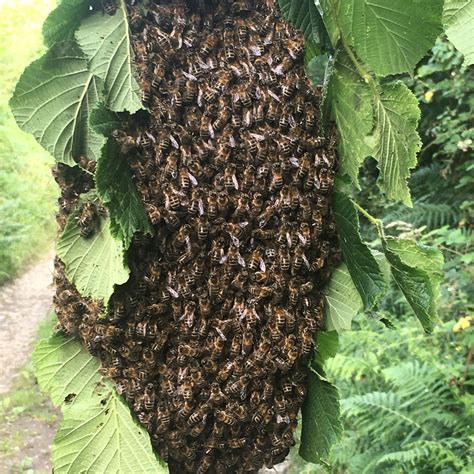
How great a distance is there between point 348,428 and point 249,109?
519 centimetres

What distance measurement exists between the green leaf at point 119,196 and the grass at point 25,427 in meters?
6.05

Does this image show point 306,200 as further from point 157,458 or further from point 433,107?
point 433,107

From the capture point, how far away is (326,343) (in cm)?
170

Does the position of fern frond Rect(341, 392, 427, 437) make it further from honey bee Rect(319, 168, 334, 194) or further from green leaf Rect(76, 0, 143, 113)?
green leaf Rect(76, 0, 143, 113)

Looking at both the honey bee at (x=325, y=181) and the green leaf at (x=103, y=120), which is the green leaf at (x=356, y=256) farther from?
the green leaf at (x=103, y=120)

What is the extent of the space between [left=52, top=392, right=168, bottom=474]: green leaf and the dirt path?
23.0 ft

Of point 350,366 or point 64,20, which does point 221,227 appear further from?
point 350,366

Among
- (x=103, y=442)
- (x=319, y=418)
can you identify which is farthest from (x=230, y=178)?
(x=103, y=442)

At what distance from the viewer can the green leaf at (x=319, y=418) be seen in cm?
166

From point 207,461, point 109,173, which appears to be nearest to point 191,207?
point 109,173

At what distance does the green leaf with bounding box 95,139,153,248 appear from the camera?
4.85 ft

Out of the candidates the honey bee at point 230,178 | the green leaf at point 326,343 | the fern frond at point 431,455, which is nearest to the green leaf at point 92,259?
the honey bee at point 230,178

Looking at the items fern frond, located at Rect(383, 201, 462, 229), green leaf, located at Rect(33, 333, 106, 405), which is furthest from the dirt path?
green leaf, located at Rect(33, 333, 106, 405)

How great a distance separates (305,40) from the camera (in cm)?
160
